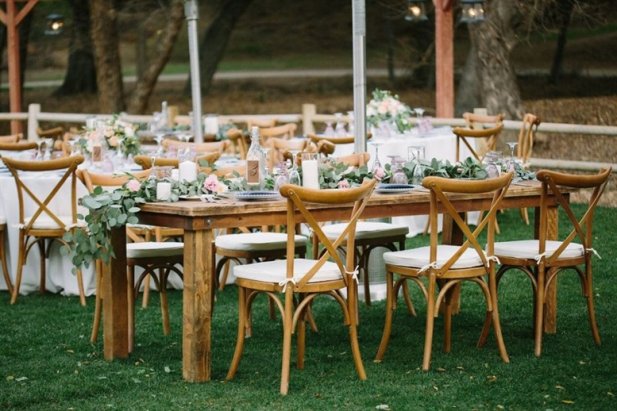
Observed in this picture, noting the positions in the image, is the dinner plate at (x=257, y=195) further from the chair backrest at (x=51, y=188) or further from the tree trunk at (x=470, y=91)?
the tree trunk at (x=470, y=91)

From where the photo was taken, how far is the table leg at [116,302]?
636 cm

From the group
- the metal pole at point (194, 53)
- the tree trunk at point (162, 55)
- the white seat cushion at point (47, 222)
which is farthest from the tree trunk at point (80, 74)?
the white seat cushion at point (47, 222)

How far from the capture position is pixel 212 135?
37.8 ft

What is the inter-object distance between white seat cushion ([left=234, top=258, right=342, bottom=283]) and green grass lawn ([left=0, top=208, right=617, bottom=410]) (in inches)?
20.5

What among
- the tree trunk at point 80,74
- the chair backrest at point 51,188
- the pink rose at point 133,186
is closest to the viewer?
the pink rose at point 133,186

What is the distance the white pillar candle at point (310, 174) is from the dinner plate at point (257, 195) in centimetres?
19

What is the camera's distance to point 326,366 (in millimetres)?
6230

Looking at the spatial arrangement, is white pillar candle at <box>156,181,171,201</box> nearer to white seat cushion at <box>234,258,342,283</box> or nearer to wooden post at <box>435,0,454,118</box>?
white seat cushion at <box>234,258,342,283</box>

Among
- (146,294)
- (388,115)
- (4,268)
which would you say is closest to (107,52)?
(388,115)

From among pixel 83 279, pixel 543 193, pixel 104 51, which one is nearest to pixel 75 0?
pixel 104 51

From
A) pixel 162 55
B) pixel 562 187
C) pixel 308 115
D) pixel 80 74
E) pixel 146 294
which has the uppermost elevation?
pixel 80 74

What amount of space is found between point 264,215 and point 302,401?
95 centimetres

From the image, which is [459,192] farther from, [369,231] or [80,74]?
[80,74]

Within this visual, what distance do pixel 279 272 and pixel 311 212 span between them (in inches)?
13.4
